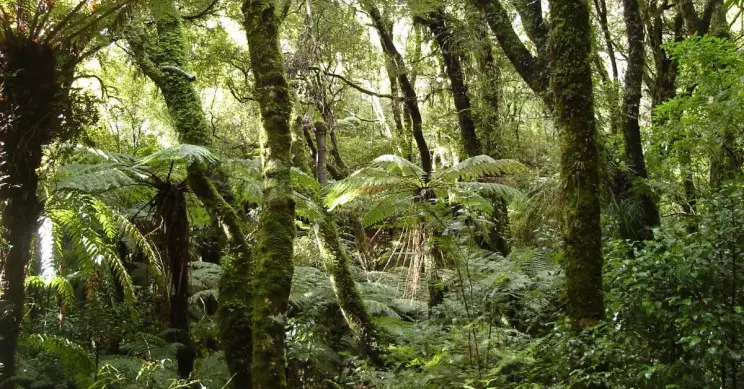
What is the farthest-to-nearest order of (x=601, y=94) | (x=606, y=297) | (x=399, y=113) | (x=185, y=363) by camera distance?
(x=399, y=113) → (x=601, y=94) → (x=185, y=363) → (x=606, y=297)

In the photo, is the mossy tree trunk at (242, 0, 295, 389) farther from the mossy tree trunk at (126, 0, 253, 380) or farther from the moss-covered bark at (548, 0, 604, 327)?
the moss-covered bark at (548, 0, 604, 327)

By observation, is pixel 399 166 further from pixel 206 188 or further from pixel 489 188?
pixel 206 188

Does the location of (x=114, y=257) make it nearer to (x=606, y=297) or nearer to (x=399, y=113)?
(x=606, y=297)

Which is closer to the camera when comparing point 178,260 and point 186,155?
point 186,155

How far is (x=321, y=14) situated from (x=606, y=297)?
6.87 metres

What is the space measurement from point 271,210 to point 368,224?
2273mm

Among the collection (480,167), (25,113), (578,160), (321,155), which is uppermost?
(321,155)

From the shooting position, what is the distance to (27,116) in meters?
3.21

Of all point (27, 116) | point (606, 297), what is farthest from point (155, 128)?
point (606, 297)

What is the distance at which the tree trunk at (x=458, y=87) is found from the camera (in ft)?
26.7

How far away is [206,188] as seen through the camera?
175 inches

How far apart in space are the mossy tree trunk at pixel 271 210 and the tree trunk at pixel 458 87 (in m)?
4.57

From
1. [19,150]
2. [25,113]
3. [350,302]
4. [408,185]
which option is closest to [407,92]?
[408,185]

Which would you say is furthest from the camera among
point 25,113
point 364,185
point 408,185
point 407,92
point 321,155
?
point 407,92
